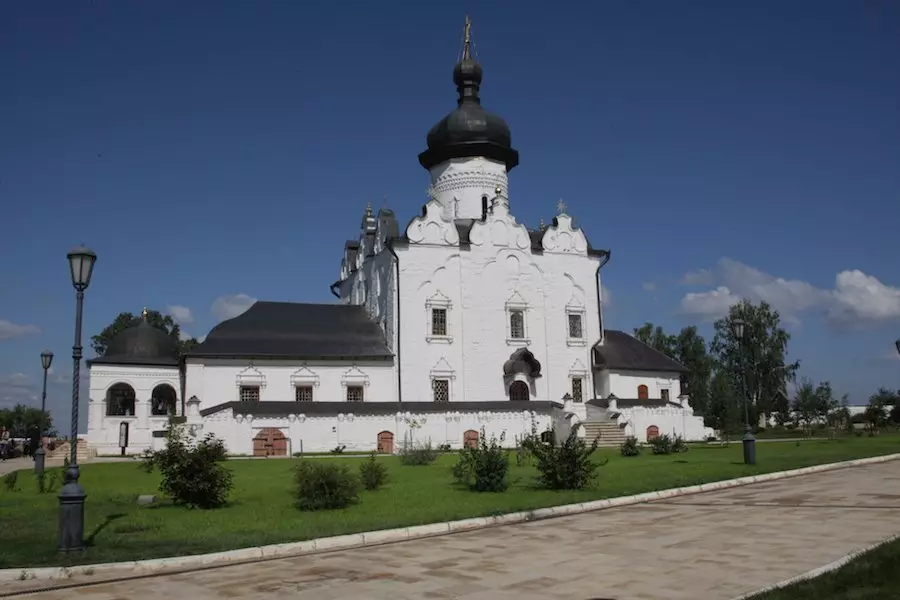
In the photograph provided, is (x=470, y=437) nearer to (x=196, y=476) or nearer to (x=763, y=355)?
(x=196, y=476)

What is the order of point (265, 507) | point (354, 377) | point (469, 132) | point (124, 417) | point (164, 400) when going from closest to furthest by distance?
point (265, 507) → point (124, 417) → point (354, 377) → point (164, 400) → point (469, 132)

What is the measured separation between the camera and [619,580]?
293 inches

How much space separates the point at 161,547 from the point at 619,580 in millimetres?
5618

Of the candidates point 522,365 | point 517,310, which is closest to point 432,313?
point 517,310

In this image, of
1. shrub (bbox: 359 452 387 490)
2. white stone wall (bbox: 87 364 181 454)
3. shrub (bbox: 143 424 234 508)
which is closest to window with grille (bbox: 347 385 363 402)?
white stone wall (bbox: 87 364 181 454)

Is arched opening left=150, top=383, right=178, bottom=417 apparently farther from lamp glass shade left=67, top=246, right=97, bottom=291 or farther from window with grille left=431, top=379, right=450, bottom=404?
lamp glass shade left=67, top=246, right=97, bottom=291

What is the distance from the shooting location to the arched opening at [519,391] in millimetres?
36625

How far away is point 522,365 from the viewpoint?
36469mm

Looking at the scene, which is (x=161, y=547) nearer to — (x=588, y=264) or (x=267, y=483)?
(x=267, y=483)

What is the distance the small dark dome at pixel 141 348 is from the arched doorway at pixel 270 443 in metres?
9.70

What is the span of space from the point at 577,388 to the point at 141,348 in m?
20.6

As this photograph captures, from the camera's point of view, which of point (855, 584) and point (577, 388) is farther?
point (577, 388)

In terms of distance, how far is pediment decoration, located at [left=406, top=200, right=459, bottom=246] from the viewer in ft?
121

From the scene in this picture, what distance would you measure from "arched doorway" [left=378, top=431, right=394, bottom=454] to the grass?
23.7 meters
